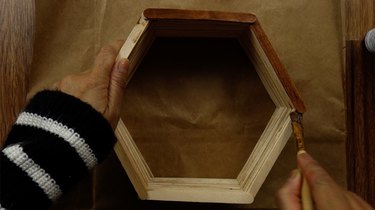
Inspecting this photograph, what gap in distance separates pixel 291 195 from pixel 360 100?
0.25m

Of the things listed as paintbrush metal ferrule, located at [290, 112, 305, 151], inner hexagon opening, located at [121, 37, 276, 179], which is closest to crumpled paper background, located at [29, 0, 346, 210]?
inner hexagon opening, located at [121, 37, 276, 179]

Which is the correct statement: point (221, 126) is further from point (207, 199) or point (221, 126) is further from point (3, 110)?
point (3, 110)

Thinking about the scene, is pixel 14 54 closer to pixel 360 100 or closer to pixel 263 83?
pixel 263 83

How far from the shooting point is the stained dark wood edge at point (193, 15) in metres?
0.49

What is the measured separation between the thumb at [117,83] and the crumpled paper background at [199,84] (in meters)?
0.13

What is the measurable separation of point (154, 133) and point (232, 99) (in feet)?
0.38

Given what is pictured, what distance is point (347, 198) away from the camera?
417 mm

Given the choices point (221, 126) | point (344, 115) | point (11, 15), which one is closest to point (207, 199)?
point (221, 126)

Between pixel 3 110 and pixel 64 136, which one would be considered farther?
pixel 3 110

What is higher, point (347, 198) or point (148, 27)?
point (148, 27)

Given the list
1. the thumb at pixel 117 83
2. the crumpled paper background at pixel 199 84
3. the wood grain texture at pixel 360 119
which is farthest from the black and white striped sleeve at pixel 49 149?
the wood grain texture at pixel 360 119

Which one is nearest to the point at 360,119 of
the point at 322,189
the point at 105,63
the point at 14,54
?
the point at 322,189

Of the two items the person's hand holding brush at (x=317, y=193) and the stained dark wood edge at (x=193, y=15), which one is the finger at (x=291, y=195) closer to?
the person's hand holding brush at (x=317, y=193)

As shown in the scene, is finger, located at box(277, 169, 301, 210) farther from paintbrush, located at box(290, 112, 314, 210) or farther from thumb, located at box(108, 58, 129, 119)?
thumb, located at box(108, 58, 129, 119)
